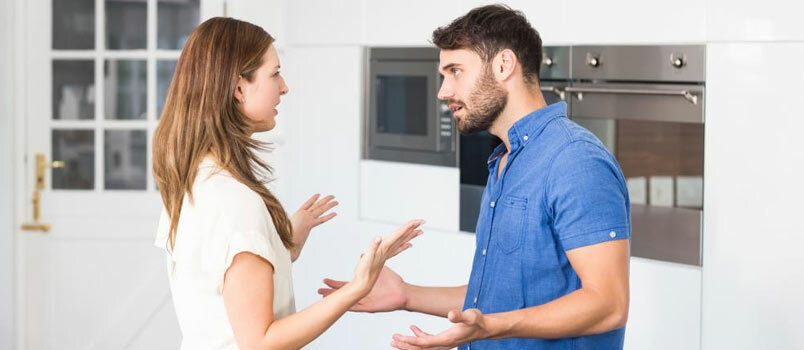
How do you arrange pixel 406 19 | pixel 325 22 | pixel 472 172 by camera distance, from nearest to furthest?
pixel 472 172 → pixel 406 19 → pixel 325 22

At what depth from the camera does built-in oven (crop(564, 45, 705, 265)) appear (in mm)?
3039

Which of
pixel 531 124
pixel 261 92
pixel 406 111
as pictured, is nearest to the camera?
pixel 261 92

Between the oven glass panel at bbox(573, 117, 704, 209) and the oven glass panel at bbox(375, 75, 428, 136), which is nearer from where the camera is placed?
the oven glass panel at bbox(573, 117, 704, 209)

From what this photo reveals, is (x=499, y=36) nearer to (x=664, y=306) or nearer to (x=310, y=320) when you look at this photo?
(x=310, y=320)

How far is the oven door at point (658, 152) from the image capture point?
9.98ft

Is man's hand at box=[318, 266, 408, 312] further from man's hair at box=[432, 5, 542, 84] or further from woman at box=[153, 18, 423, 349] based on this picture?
man's hair at box=[432, 5, 542, 84]

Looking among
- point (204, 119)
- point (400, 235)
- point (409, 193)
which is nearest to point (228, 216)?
point (204, 119)

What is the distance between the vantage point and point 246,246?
1750 millimetres

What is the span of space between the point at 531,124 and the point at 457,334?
0.50 metres

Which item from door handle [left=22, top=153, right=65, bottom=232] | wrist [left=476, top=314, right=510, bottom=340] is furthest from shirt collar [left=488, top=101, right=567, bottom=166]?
door handle [left=22, top=153, right=65, bottom=232]

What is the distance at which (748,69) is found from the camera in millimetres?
2863

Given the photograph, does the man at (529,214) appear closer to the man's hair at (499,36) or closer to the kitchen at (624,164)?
the man's hair at (499,36)

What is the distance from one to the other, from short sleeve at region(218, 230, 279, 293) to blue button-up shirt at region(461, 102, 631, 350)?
0.47 meters

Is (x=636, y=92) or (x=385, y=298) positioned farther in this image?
(x=636, y=92)
